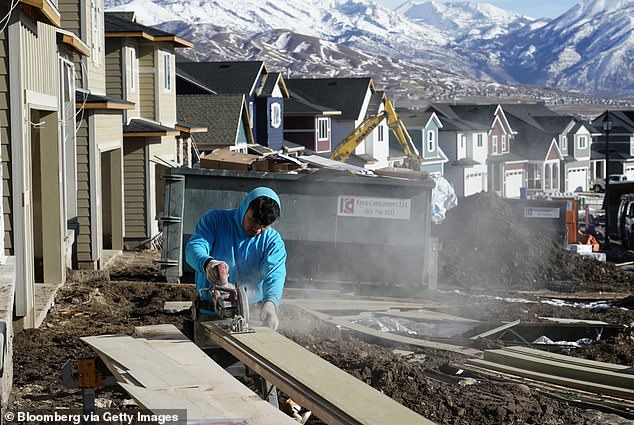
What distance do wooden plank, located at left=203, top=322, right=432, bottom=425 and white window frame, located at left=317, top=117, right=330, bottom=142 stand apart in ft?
143

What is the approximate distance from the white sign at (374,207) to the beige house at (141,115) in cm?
910

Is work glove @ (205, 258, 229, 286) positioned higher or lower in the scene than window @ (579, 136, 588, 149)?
lower

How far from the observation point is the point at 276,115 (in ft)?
147

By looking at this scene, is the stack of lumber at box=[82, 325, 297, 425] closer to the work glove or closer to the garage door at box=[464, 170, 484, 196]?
the work glove

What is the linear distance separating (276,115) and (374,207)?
2953 centimetres

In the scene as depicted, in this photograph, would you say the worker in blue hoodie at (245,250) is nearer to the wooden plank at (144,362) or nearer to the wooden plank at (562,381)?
the wooden plank at (144,362)

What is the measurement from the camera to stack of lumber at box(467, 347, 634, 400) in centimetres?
915

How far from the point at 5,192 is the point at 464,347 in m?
5.48

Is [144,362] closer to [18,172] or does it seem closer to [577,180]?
[18,172]

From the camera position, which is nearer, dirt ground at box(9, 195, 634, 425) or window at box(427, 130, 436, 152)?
dirt ground at box(9, 195, 634, 425)

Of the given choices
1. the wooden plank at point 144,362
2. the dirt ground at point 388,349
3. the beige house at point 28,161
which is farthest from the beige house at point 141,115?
the wooden plank at point 144,362

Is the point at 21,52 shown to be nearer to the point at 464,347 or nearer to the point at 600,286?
the point at 464,347

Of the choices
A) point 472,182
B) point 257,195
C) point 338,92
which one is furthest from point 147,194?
point 472,182

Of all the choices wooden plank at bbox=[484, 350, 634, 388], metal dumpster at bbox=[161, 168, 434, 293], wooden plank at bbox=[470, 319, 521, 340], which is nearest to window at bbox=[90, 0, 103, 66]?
metal dumpster at bbox=[161, 168, 434, 293]
